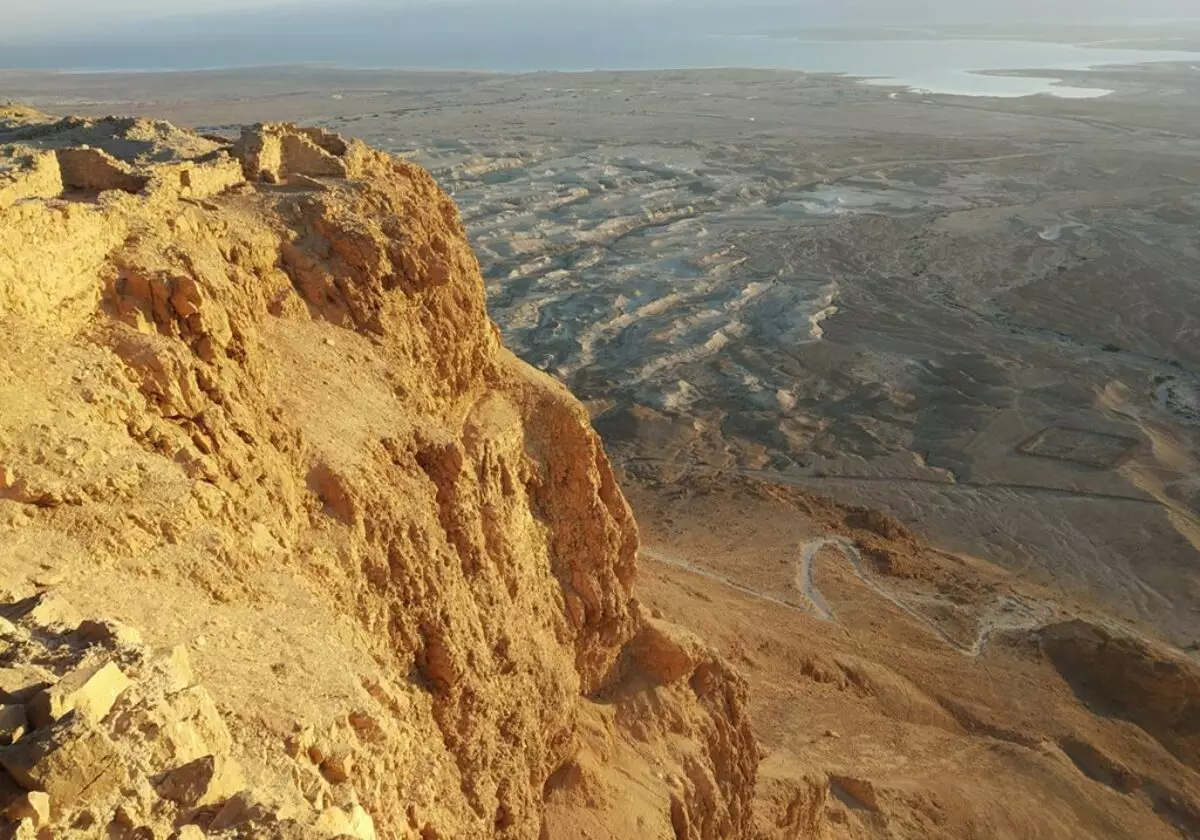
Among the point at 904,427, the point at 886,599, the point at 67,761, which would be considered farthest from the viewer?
the point at 904,427

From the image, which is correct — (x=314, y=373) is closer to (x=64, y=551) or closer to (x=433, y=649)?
(x=433, y=649)

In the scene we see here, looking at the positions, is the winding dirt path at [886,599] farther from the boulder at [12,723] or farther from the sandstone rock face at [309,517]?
the boulder at [12,723]

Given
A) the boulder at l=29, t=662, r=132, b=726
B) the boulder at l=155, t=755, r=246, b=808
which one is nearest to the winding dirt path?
the boulder at l=155, t=755, r=246, b=808

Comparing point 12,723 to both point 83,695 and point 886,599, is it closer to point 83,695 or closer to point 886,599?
point 83,695

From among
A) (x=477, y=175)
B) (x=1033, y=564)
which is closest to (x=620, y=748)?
(x=1033, y=564)

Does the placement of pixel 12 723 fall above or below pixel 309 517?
above

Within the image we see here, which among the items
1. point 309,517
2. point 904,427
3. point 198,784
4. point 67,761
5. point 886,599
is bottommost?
point 904,427

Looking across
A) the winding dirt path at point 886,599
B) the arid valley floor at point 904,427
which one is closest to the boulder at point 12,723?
the arid valley floor at point 904,427

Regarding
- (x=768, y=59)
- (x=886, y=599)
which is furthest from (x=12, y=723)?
(x=768, y=59)
